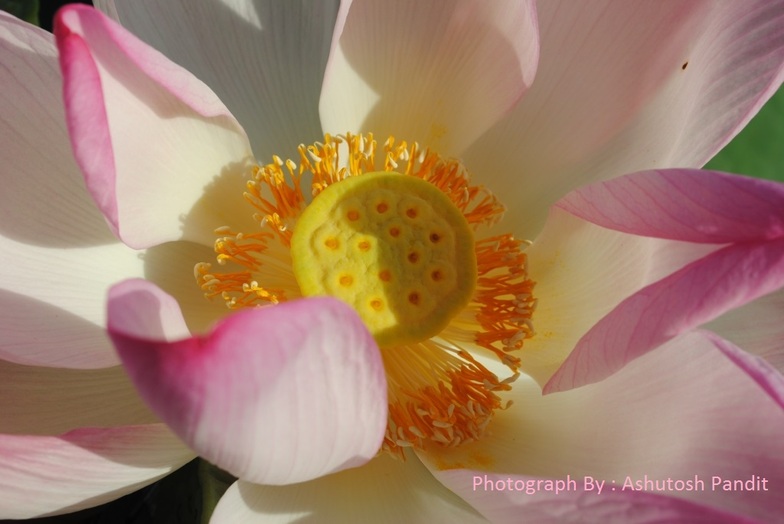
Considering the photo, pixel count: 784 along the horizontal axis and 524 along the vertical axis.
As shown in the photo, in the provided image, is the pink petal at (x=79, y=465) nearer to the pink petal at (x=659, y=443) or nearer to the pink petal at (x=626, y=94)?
the pink petal at (x=659, y=443)

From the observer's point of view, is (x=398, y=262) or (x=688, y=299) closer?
(x=688, y=299)

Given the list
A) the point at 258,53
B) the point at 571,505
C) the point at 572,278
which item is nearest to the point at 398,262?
the point at 572,278

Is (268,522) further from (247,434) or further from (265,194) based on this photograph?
(265,194)

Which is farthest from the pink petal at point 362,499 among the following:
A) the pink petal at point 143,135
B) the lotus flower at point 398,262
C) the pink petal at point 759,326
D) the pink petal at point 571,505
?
the pink petal at point 759,326

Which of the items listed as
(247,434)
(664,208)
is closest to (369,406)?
(247,434)

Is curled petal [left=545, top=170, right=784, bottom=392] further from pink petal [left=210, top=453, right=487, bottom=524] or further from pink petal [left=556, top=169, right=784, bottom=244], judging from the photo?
pink petal [left=210, top=453, right=487, bottom=524]

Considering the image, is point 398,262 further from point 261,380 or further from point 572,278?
point 261,380

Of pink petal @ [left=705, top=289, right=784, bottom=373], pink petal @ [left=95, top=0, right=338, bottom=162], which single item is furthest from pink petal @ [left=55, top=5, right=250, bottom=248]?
pink petal @ [left=705, top=289, right=784, bottom=373]
